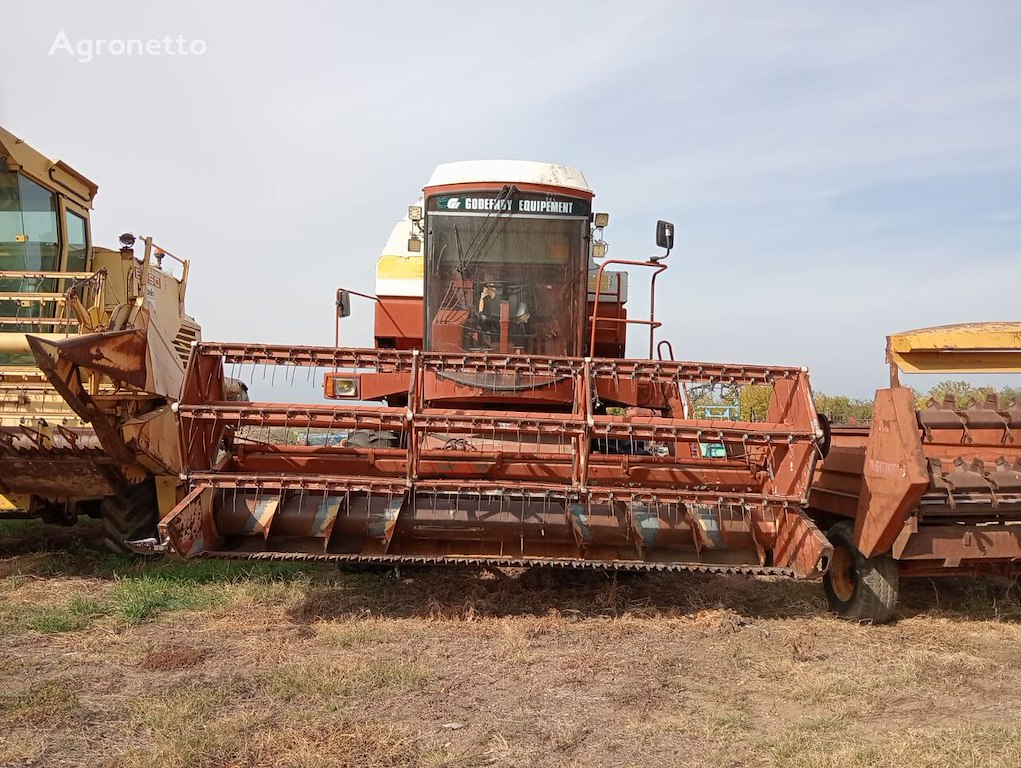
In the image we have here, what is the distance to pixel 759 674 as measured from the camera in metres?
4.16

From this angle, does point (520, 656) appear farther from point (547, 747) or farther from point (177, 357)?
point (177, 357)

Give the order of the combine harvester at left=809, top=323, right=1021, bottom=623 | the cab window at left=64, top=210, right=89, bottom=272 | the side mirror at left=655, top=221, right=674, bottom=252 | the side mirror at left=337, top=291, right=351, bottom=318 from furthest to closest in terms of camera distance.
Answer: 1. the cab window at left=64, top=210, right=89, bottom=272
2. the side mirror at left=337, top=291, right=351, bottom=318
3. the side mirror at left=655, top=221, right=674, bottom=252
4. the combine harvester at left=809, top=323, right=1021, bottom=623

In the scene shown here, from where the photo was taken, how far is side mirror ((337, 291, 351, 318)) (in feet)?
24.9

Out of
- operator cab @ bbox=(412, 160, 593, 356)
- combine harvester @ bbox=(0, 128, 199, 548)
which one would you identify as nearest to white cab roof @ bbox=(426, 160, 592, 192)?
operator cab @ bbox=(412, 160, 593, 356)

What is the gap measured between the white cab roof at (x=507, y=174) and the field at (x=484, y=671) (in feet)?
10.5

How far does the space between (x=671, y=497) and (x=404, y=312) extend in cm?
390

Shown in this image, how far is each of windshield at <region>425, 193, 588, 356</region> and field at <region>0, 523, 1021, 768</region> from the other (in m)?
1.97

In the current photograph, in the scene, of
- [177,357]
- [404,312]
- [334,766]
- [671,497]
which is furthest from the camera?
[404,312]

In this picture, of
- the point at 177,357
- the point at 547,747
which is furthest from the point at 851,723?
the point at 177,357

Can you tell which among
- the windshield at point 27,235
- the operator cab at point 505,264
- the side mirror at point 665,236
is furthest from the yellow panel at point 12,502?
the side mirror at point 665,236

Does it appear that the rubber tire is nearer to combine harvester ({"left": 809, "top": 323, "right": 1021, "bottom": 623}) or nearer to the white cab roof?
the white cab roof

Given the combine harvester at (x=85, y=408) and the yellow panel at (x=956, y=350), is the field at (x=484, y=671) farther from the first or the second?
the yellow panel at (x=956, y=350)

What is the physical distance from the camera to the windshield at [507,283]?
6.89 meters

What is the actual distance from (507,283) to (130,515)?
3.47 meters
